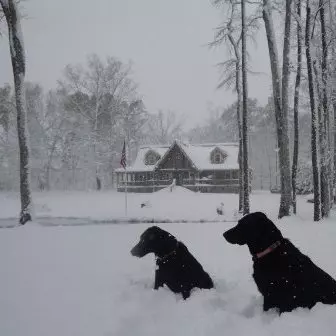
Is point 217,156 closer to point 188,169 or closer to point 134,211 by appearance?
point 188,169

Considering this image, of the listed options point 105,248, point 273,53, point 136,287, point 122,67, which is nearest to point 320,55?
point 273,53

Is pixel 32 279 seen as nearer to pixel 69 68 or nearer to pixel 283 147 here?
pixel 283 147

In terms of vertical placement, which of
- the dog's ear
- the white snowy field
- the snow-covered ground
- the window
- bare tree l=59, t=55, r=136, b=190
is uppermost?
bare tree l=59, t=55, r=136, b=190

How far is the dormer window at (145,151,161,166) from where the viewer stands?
156 ft

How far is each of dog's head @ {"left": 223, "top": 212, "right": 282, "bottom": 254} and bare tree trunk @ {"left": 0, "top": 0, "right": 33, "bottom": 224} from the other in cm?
1233

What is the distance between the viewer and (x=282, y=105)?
1548 cm

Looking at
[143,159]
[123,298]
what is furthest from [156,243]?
[143,159]

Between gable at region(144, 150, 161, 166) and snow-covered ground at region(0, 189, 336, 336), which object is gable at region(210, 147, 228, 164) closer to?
gable at region(144, 150, 161, 166)

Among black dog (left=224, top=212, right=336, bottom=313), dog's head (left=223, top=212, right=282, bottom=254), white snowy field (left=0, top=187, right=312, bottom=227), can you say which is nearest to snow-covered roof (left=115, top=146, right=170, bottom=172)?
white snowy field (left=0, top=187, right=312, bottom=227)

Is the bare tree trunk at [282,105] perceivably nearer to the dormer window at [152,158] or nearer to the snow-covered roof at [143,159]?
the snow-covered roof at [143,159]

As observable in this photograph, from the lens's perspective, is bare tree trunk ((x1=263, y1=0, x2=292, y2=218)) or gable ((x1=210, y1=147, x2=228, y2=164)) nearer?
bare tree trunk ((x1=263, y1=0, x2=292, y2=218))

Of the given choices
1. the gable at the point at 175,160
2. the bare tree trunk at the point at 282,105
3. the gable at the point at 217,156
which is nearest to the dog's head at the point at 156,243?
the bare tree trunk at the point at 282,105

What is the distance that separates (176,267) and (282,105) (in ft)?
39.4

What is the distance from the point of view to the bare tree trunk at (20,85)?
49.0 ft
